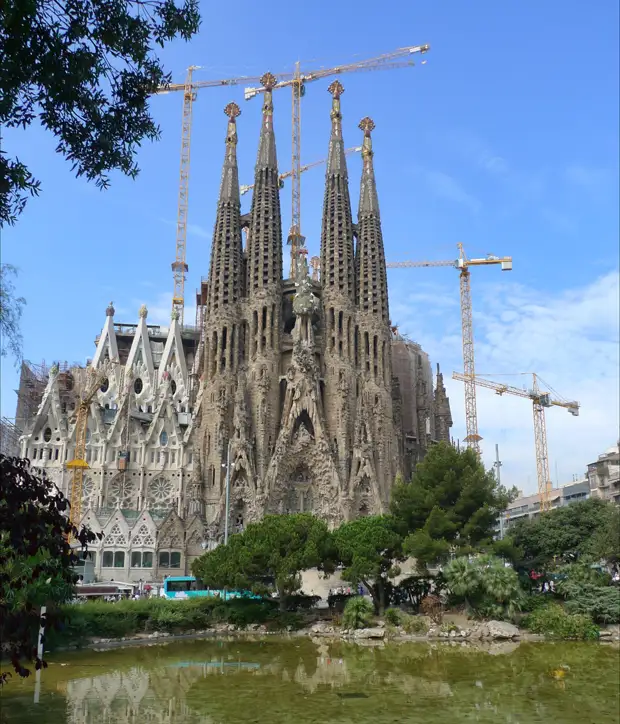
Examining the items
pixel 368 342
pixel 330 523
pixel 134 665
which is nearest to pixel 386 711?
pixel 134 665

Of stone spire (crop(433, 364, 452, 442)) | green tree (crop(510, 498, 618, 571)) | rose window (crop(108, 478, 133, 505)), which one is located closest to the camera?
green tree (crop(510, 498, 618, 571))

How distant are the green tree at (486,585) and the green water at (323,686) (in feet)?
12.3

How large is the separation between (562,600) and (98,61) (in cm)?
3124

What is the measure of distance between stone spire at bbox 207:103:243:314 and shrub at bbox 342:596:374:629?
32509 mm

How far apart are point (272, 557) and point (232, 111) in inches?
1851

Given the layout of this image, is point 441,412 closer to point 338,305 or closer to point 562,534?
point 338,305

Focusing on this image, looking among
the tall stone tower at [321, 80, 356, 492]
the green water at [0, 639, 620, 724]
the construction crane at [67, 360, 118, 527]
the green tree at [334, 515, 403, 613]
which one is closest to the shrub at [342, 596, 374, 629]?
the green tree at [334, 515, 403, 613]

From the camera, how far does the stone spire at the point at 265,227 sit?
5900cm

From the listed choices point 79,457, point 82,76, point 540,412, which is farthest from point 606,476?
point 82,76

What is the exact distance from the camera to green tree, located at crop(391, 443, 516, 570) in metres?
31.8

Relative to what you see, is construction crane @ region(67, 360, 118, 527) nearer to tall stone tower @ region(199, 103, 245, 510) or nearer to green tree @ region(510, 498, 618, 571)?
tall stone tower @ region(199, 103, 245, 510)

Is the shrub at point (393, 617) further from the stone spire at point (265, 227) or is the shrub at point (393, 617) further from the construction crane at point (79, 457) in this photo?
the stone spire at point (265, 227)

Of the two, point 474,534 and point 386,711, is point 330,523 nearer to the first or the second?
point 474,534

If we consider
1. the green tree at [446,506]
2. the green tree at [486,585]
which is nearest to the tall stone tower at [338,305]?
the green tree at [446,506]
